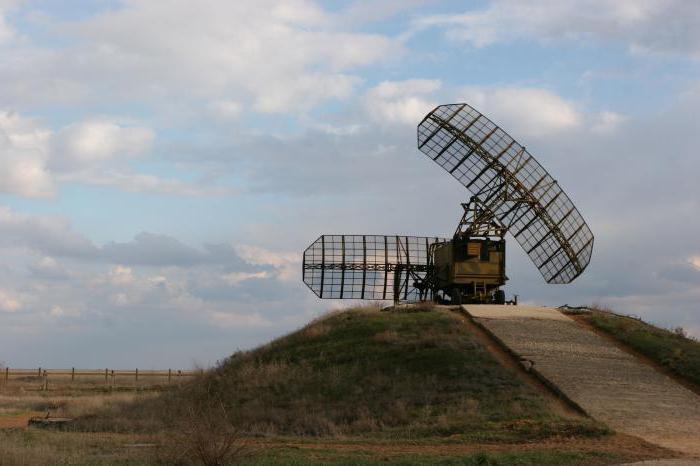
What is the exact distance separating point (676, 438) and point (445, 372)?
8597 mm

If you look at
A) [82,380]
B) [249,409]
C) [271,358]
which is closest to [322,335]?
[271,358]

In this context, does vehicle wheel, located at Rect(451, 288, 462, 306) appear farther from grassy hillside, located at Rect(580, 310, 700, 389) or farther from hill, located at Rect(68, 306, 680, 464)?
grassy hillside, located at Rect(580, 310, 700, 389)

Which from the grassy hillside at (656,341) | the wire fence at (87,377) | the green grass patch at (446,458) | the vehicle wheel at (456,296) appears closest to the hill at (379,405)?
the green grass patch at (446,458)

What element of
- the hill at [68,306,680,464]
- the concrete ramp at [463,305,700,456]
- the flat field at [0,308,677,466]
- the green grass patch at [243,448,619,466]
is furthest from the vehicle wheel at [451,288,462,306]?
the green grass patch at [243,448,619,466]

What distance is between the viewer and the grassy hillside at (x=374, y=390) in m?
25.8

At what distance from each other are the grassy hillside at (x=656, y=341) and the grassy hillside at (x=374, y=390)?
246 inches

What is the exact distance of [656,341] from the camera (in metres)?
34.9

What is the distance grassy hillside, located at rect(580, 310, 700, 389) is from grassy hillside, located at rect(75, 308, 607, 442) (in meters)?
6.25

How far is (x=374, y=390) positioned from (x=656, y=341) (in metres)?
11.9

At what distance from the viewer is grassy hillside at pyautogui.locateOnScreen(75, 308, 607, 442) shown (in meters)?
25.8

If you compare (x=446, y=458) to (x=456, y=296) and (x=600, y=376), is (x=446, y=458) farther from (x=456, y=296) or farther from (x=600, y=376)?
(x=456, y=296)

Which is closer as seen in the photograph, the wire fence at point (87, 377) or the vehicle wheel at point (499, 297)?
the vehicle wheel at point (499, 297)

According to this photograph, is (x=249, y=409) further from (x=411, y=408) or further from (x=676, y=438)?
(x=676, y=438)

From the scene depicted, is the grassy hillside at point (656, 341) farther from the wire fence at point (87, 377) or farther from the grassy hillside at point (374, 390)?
the wire fence at point (87, 377)
